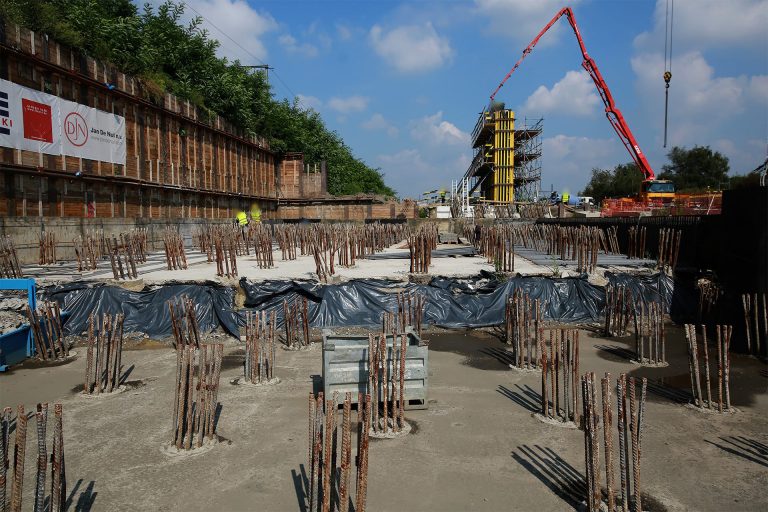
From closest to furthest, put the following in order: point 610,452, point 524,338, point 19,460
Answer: point 19,460 < point 610,452 < point 524,338

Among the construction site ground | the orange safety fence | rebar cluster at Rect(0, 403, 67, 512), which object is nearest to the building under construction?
the orange safety fence

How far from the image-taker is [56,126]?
18531 millimetres

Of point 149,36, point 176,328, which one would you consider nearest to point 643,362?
point 176,328

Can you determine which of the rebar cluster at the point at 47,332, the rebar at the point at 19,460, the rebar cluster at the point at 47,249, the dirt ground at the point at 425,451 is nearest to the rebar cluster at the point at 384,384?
the dirt ground at the point at 425,451

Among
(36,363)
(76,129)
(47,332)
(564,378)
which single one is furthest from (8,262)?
(564,378)

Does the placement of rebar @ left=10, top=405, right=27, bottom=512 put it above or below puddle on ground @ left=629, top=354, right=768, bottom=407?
above

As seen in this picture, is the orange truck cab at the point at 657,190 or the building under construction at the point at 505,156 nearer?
the orange truck cab at the point at 657,190

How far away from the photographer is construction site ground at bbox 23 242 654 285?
12.3 meters

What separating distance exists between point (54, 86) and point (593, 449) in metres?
21.2

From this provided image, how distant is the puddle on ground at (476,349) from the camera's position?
866 cm

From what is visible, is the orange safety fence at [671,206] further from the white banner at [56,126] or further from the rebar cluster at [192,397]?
the white banner at [56,126]

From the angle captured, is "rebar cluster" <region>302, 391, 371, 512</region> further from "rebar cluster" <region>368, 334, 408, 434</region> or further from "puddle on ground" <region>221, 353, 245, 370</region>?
"puddle on ground" <region>221, 353, 245, 370</region>

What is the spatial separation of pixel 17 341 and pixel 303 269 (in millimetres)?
7242

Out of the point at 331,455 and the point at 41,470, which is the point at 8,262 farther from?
the point at 331,455
